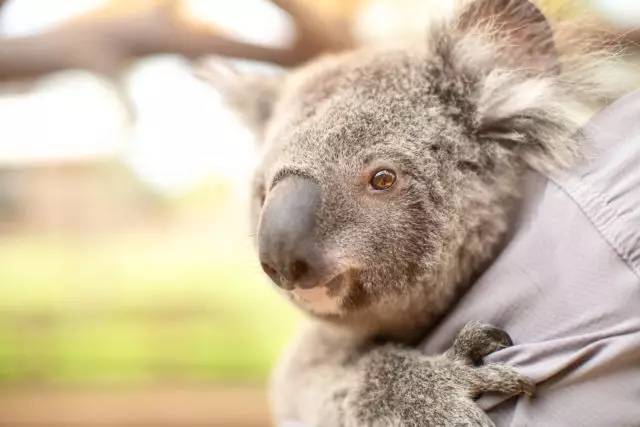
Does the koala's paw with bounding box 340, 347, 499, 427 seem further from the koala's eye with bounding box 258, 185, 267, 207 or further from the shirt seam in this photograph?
the koala's eye with bounding box 258, 185, 267, 207

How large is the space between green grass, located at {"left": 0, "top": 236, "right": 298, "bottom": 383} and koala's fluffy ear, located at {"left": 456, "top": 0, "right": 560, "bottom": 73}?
3865mm

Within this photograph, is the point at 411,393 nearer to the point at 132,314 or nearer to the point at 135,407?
the point at 135,407

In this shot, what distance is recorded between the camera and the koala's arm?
1314mm

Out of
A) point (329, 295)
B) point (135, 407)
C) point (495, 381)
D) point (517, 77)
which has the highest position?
point (135, 407)

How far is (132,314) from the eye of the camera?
5.52 metres

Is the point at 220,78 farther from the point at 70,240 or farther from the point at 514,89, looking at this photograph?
the point at 70,240

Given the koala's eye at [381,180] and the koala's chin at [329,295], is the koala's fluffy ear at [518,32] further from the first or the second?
the koala's chin at [329,295]

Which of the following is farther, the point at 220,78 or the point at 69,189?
the point at 69,189

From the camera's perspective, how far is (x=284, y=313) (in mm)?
5375

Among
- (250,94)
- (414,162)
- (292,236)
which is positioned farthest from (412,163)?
(250,94)

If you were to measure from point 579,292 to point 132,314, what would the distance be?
4.78m

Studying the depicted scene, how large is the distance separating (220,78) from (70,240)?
167 inches

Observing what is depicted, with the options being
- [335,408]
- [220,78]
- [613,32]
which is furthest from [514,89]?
[220,78]

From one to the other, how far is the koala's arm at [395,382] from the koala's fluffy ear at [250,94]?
0.64 meters
